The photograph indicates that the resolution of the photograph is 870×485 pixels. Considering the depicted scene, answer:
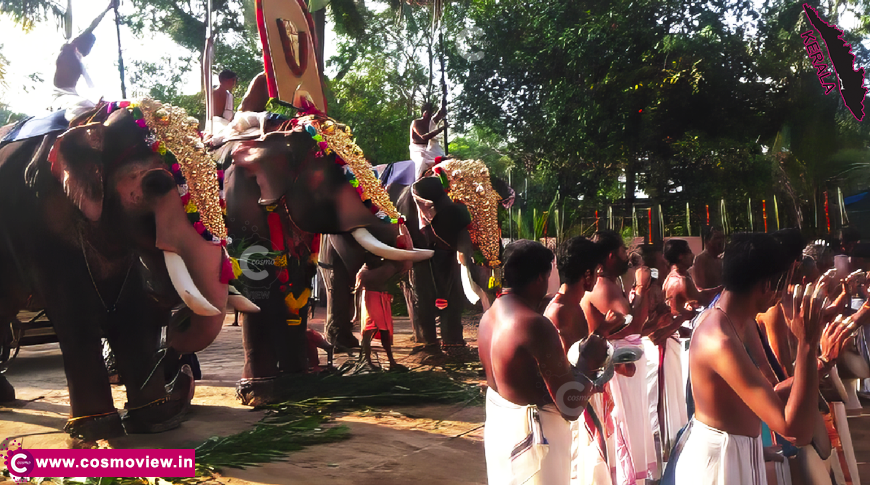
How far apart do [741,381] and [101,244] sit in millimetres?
3915

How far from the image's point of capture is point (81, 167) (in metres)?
4.51

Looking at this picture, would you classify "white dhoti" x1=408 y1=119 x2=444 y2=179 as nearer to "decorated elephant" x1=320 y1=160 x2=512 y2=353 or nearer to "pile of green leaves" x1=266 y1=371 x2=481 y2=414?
"decorated elephant" x1=320 y1=160 x2=512 y2=353

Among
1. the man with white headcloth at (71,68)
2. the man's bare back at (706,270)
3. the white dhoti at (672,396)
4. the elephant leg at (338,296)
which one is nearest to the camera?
the white dhoti at (672,396)

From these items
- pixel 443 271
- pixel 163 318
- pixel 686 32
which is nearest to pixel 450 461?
pixel 163 318

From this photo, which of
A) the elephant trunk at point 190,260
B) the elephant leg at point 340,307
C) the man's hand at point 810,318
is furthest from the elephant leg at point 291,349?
the man's hand at point 810,318

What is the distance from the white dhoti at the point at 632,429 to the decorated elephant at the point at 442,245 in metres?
3.09

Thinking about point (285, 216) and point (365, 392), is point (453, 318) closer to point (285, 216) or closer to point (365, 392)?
point (365, 392)

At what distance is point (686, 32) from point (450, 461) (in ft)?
40.4

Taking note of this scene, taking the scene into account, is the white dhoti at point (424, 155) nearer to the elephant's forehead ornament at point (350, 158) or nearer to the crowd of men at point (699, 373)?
the elephant's forehead ornament at point (350, 158)

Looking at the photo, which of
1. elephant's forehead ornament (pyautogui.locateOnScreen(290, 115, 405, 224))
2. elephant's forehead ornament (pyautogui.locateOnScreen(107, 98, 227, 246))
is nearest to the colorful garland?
elephant's forehead ornament (pyautogui.locateOnScreen(290, 115, 405, 224))

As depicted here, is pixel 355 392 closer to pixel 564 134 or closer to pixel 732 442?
pixel 732 442

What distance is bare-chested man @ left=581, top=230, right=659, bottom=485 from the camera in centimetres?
406

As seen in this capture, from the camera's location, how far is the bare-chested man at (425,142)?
8656mm

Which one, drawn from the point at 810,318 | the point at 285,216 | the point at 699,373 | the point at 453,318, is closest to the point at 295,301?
the point at 285,216
